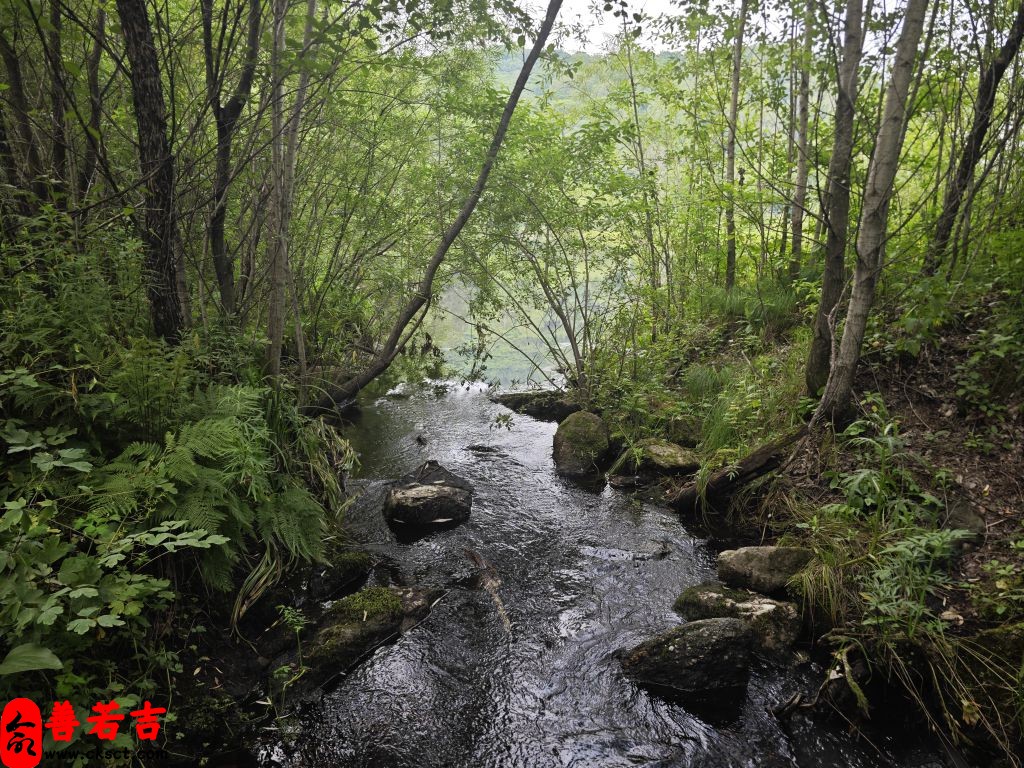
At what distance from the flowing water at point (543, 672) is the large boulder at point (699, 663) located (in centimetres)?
11

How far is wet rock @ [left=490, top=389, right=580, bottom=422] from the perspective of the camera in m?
10.1

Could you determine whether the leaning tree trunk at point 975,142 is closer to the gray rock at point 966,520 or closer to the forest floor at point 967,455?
the forest floor at point 967,455

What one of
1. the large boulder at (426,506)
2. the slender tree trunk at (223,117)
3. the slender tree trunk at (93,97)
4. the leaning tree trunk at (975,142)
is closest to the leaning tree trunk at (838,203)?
the leaning tree trunk at (975,142)

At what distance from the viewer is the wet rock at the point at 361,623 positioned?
11.7 ft

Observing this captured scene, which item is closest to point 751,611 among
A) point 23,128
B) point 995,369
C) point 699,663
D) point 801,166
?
→ point 699,663

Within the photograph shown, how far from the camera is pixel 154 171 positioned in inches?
135

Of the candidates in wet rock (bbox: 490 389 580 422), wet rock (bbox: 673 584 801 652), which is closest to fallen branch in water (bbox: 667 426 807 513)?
wet rock (bbox: 673 584 801 652)

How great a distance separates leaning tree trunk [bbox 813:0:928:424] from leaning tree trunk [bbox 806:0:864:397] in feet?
0.72

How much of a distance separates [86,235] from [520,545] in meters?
4.49

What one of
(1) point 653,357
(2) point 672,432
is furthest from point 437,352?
(2) point 672,432

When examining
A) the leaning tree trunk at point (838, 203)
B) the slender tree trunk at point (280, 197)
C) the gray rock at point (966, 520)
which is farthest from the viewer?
the slender tree trunk at point (280, 197)

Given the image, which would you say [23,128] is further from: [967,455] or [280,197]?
[967,455]

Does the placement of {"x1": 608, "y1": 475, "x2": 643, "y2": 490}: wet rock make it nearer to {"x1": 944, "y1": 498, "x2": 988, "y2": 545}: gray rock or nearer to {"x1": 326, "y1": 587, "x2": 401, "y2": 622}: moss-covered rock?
{"x1": 944, "y1": 498, "x2": 988, "y2": 545}: gray rock

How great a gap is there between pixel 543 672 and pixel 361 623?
54.5 inches
